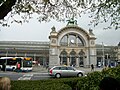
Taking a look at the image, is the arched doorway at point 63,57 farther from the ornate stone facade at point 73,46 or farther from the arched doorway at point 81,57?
the arched doorway at point 81,57

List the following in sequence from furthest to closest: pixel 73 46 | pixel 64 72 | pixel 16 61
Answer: pixel 73 46 → pixel 16 61 → pixel 64 72

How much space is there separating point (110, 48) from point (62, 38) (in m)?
21.7

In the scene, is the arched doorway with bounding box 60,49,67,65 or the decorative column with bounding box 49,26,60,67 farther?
the arched doorway with bounding box 60,49,67,65

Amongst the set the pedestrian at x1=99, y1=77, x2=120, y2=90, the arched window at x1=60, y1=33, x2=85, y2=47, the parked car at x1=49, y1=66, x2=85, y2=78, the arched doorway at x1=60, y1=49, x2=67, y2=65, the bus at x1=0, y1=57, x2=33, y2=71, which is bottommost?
the parked car at x1=49, y1=66, x2=85, y2=78

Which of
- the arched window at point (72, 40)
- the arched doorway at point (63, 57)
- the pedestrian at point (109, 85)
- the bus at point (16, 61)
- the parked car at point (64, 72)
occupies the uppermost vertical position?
the arched window at point (72, 40)

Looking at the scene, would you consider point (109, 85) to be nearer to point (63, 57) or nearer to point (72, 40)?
point (63, 57)

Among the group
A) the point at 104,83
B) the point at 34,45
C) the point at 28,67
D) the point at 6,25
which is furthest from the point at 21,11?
the point at 34,45

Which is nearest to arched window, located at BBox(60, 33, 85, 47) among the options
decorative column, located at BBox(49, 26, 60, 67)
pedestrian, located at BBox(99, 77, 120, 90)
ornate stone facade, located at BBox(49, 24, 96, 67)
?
ornate stone facade, located at BBox(49, 24, 96, 67)

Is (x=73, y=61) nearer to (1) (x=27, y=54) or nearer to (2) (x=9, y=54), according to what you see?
(1) (x=27, y=54)

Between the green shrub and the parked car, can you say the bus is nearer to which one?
the parked car

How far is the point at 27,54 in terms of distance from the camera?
3617 inches

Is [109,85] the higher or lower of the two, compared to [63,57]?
lower

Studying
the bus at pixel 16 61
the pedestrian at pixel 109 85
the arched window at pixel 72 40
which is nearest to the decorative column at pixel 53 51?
the arched window at pixel 72 40

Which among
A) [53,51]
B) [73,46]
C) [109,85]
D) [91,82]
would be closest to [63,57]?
[73,46]
